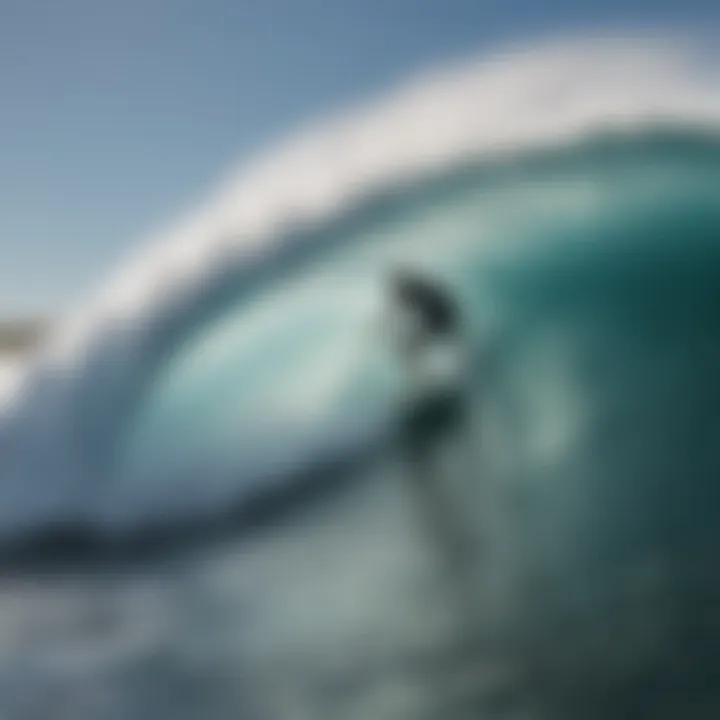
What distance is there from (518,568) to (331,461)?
174 centimetres

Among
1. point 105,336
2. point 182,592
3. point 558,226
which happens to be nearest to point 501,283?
point 558,226

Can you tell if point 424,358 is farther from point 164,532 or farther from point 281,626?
point 281,626

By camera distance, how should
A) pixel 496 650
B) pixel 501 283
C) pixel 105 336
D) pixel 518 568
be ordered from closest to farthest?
pixel 496 650
pixel 518 568
pixel 105 336
pixel 501 283

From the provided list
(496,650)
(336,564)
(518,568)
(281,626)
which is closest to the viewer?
(496,650)

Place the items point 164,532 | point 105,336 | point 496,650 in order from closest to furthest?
point 496,650 < point 164,532 < point 105,336

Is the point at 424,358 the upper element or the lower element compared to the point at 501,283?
lower

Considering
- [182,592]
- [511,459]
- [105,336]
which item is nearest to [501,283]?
[511,459]

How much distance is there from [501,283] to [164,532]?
2688mm

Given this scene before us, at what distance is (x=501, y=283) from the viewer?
21.3 feet

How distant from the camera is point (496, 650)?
3.36 metres

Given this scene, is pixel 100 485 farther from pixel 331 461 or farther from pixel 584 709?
pixel 584 709

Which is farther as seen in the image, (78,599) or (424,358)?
(424,358)

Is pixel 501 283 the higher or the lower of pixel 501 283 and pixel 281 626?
the higher

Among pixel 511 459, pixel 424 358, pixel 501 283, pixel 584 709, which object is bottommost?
pixel 584 709
